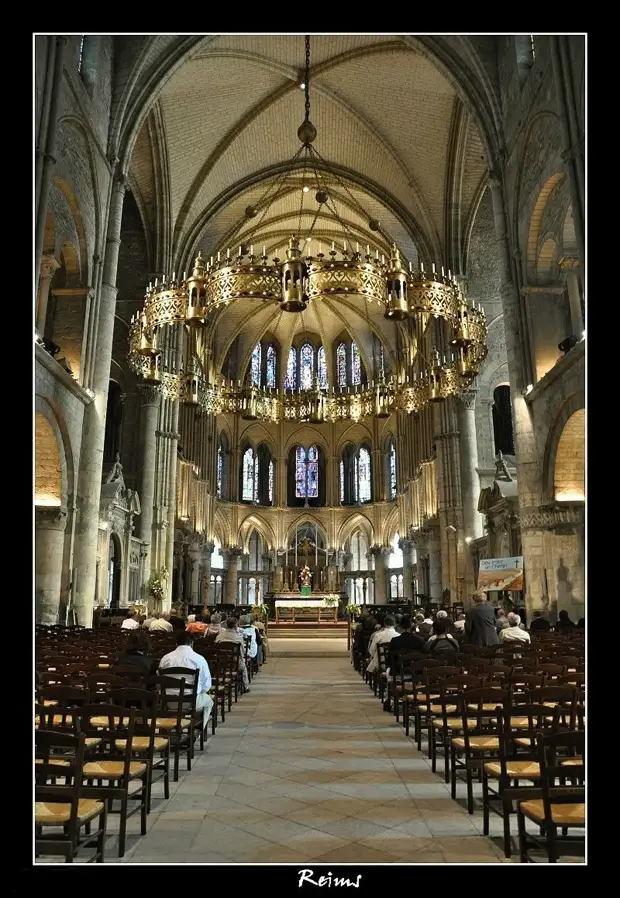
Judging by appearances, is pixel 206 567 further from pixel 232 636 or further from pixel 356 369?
pixel 232 636

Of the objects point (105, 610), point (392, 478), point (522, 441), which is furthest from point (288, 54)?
point (392, 478)

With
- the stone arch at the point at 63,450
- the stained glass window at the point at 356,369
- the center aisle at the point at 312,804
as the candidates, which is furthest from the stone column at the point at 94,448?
the stained glass window at the point at 356,369

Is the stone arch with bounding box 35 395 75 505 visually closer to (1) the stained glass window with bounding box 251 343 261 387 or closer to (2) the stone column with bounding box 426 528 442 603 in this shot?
(2) the stone column with bounding box 426 528 442 603

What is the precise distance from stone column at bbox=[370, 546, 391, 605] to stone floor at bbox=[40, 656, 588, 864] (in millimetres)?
35037

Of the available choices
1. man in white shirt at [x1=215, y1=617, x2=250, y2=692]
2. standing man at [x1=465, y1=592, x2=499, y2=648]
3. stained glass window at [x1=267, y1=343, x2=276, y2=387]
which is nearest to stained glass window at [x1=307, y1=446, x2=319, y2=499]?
stained glass window at [x1=267, y1=343, x2=276, y2=387]

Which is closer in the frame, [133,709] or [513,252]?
[133,709]

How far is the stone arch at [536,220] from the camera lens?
1684 centimetres

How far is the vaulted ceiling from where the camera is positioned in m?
25.7

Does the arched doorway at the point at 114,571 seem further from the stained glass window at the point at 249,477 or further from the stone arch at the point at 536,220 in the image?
the stained glass window at the point at 249,477

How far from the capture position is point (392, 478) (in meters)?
45.7
